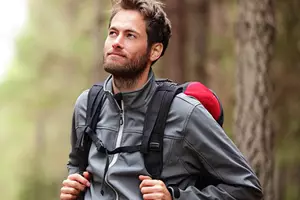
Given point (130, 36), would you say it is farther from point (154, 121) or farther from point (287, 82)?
point (287, 82)

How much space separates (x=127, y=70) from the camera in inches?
147

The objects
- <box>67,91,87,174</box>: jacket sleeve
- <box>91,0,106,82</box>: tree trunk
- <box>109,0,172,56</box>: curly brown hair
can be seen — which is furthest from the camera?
<box>91,0,106,82</box>: tree trunk

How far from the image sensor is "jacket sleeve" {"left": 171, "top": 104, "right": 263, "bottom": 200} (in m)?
3.60

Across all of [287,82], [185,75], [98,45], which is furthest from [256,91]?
[185,75]

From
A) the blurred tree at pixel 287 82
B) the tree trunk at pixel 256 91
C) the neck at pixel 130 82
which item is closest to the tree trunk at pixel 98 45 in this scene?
the blurred tree at pixel 287 82

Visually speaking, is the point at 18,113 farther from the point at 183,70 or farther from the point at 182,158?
the point at 182,158

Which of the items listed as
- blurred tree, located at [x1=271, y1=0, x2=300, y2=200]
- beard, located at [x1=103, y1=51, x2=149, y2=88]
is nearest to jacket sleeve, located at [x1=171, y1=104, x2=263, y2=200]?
beard, located at [x1=103, y1=51, x2=149, y2=88]

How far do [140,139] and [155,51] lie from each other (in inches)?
23.8

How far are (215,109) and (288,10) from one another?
9264 millimetres

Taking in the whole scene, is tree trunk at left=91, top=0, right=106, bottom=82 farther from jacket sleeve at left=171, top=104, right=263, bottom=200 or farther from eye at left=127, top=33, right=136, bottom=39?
jacket sleeve at left=171, top=104, right=263, bottom=200

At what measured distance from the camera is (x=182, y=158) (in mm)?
3635

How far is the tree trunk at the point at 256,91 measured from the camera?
7.34m

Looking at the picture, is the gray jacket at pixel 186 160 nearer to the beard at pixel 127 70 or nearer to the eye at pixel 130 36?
the beard at pixel 127 70

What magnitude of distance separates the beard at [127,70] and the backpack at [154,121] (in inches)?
6.0
